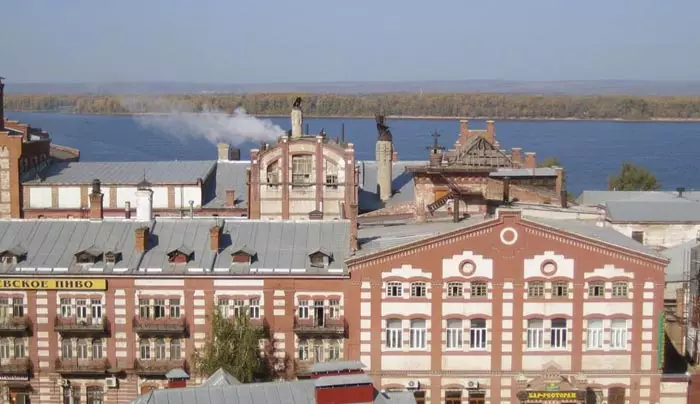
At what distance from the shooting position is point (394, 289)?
41438mm

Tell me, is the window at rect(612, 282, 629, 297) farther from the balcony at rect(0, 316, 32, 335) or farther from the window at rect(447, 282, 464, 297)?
the balcony at rect(0, 316, 32, 335)

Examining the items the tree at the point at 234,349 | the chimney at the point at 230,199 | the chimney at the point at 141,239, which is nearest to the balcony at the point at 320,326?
the tree at the point at 234,349

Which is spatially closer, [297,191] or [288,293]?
[288,293]

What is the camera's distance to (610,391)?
41.6 metres

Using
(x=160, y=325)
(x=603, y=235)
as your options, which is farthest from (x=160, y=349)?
(x=603, y=235)

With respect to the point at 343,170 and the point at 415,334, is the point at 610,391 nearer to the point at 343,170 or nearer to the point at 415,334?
the point at 415,334

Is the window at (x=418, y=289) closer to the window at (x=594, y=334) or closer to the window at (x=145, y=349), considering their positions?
the window at (x=594, y=334)

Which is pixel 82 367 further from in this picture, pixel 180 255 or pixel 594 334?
pixel 594 334

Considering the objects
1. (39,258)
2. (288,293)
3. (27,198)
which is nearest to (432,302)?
(288,293)

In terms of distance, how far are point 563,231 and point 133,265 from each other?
1609 cm

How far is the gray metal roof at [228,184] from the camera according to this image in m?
65.8

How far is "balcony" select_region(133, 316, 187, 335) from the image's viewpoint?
135 ft

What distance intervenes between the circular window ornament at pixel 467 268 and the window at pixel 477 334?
177 centimetres

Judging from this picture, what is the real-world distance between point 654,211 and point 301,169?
65.0ft
